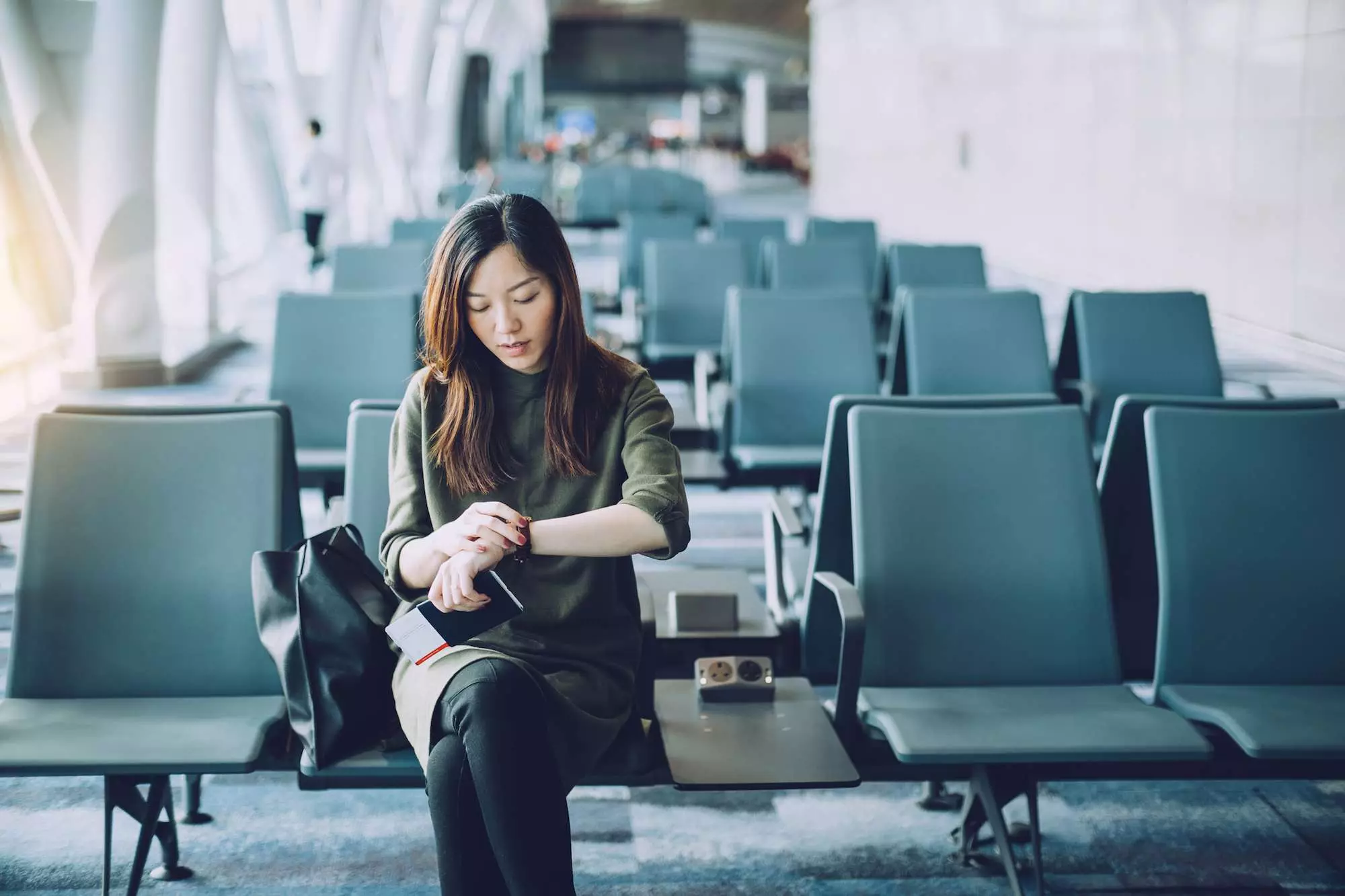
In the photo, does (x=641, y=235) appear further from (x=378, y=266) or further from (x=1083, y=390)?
(x=1083, y=390)

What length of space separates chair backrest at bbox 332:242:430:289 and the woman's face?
3850 millimetres

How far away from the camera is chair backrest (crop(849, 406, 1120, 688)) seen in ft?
8.22

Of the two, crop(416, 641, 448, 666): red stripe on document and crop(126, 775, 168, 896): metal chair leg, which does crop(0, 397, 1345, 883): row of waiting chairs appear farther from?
crop(416, 641, 448, 666): red stripe on document

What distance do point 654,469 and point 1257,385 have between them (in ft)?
10.8

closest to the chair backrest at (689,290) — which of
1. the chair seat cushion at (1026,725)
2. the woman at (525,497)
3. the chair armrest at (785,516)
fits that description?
the chair armrest at (785,516)

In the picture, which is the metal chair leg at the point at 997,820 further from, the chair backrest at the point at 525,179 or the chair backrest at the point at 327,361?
the chair backrest at the point at 525,179

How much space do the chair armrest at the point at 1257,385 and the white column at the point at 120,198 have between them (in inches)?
227

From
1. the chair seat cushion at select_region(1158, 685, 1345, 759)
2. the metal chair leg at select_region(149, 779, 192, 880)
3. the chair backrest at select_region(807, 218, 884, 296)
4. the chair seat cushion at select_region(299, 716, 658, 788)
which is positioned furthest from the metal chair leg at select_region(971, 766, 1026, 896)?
the chair backrest at select_region(807, 218, 884, 296)

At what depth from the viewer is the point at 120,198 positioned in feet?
24.2

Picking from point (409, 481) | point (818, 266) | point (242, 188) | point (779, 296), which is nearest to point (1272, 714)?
point (409, 481)

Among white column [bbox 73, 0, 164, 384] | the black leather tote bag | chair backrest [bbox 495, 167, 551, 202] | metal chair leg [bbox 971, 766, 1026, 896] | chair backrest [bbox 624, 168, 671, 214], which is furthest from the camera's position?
chair backrest [bbox 495, 167, 551, 202]

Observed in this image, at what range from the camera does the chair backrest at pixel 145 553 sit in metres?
2.44

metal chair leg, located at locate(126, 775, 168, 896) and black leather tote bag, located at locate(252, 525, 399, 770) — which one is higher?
black leather tote bag, located at locate(252, 525, 399, 770)

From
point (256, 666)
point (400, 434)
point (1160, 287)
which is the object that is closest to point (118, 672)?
point (256, 666)
